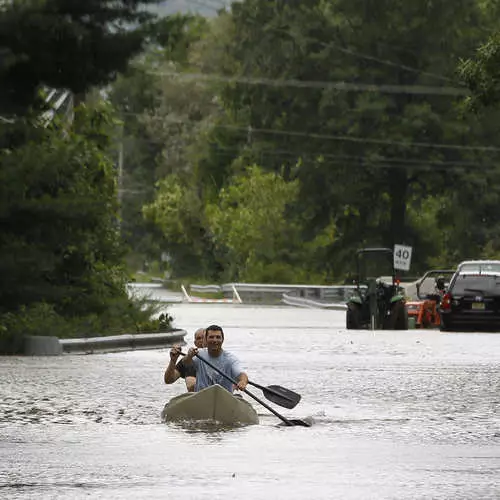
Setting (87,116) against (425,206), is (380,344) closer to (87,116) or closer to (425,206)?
(87,116)

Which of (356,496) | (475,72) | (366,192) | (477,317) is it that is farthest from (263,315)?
(356,496)

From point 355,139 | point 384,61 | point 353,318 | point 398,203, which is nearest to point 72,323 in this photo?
point 353,318

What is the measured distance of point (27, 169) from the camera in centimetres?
3297

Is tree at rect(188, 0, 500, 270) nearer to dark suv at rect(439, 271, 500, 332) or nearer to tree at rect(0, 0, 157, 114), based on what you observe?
dark suv at rect(439, 271, 500, 332)

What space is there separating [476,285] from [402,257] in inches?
585

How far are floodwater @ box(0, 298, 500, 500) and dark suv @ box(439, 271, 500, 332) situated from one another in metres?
12.4

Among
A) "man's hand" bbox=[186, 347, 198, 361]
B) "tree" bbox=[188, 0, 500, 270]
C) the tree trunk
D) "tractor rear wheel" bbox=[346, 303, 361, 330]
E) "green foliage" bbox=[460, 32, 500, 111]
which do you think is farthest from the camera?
the tree trunk

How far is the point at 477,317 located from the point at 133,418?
25421 mm

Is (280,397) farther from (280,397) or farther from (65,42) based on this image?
(65,42)

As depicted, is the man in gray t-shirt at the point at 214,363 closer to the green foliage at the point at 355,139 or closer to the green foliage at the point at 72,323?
the green foliage at the point at 72,323

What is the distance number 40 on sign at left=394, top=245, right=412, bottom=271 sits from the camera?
2246 inches

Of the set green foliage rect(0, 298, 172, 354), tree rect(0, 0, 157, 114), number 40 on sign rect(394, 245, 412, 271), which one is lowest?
green foliage rect(0, 298, 172, 354)

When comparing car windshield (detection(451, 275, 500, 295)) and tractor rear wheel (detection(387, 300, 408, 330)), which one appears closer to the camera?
car windshield (detection(451, 275, 500, 295))

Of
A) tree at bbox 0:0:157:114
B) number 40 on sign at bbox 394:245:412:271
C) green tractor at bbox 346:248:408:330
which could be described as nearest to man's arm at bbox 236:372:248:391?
tree at bbox 0:0:157:114
